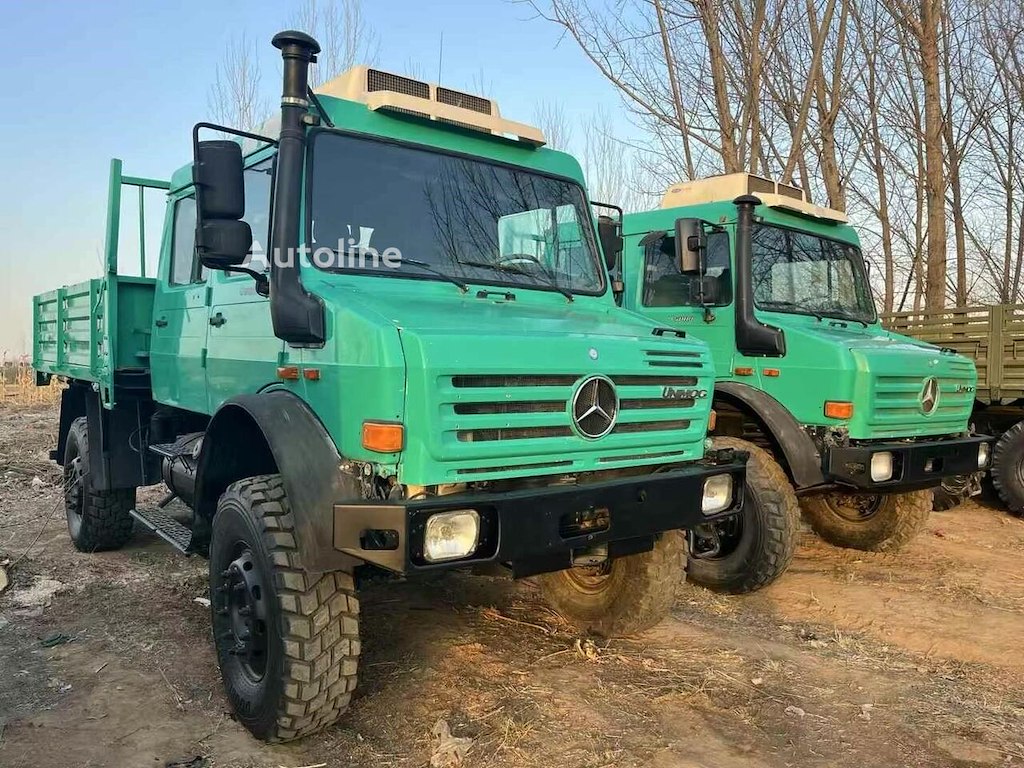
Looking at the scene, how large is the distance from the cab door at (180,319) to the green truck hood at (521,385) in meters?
1.62

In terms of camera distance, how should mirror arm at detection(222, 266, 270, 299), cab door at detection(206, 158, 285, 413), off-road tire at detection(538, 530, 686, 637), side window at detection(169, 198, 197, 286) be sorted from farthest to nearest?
side window at detection(169, 198, 197, 286)
off-road tire at detection(538, 530, 686, 637)
cab door at detection(206, 158, 285, 413)
mirror arm at detection(222, 266, 270, 299)

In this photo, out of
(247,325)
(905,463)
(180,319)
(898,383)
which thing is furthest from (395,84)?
(905,463)

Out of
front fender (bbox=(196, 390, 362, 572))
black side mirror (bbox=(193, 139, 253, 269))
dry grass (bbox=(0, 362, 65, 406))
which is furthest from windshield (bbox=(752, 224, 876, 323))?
dry grass (bbox=(0, 362, 65, 406))

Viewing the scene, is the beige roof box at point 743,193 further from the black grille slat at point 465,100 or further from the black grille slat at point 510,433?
the black grille slat at point 510,433

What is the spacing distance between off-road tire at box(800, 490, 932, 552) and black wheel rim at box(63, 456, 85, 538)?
5569 millimetres

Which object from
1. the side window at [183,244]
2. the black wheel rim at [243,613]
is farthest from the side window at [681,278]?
the black wheel rim at [243,613]

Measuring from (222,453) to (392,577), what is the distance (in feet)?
3.45

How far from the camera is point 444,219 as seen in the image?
12.3 ft

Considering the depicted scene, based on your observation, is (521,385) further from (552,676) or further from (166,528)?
(166,528)

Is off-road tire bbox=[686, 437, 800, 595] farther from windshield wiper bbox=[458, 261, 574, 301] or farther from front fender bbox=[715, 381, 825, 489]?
windshield wiper bbox=[458, 261, 574, 301]

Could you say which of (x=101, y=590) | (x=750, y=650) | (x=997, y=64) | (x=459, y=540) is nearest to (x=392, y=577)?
(x=459, y=540)

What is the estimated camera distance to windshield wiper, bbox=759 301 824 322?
571 centimetres

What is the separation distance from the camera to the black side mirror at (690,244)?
525 centimetres

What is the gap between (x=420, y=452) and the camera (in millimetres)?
2809
